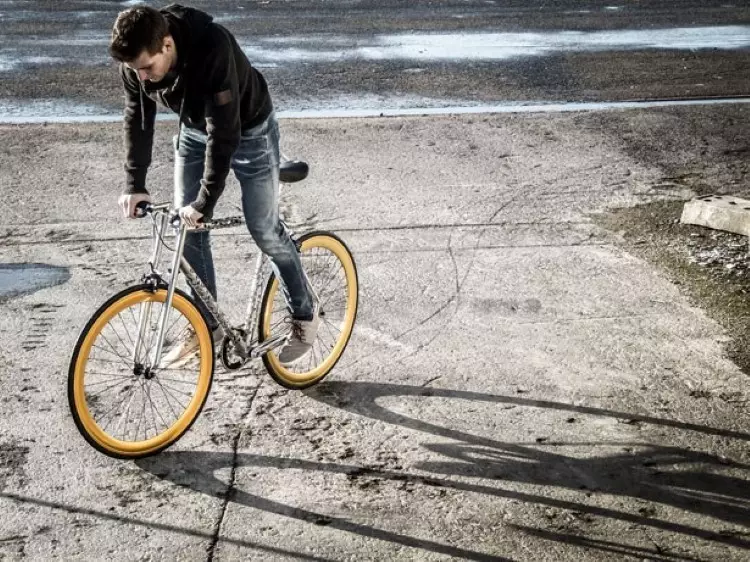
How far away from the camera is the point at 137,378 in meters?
5.02

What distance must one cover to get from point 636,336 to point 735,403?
793 millimetres

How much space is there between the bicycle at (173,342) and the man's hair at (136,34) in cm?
70

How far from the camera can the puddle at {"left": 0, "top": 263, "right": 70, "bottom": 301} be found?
6.52 metres

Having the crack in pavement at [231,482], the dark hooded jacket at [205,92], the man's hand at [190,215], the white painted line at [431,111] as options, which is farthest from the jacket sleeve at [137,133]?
the white painted line at [431,111]

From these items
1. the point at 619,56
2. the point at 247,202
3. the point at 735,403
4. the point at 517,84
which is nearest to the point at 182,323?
the point at 247,202

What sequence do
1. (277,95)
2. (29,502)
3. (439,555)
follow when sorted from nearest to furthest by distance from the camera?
(439,555) → (29,502) → (277,95)

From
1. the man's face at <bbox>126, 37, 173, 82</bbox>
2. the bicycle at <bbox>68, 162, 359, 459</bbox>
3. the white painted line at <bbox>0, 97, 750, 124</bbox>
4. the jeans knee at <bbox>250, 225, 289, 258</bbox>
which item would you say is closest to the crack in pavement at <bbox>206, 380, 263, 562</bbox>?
the bicycle at <bbox>68, 162, 359, 459</bbox>

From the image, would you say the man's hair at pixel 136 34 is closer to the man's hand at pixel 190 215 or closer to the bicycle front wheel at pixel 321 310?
the man's hand at pixel 190 215

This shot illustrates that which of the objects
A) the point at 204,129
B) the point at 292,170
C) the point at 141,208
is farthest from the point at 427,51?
the point at 141,208

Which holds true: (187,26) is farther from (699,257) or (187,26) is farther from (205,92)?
(699,257)

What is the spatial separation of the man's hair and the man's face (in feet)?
0.09

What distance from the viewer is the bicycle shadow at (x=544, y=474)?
14.8 feet

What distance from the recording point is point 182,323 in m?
5.79

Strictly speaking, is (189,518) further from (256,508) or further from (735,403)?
(735,403)
